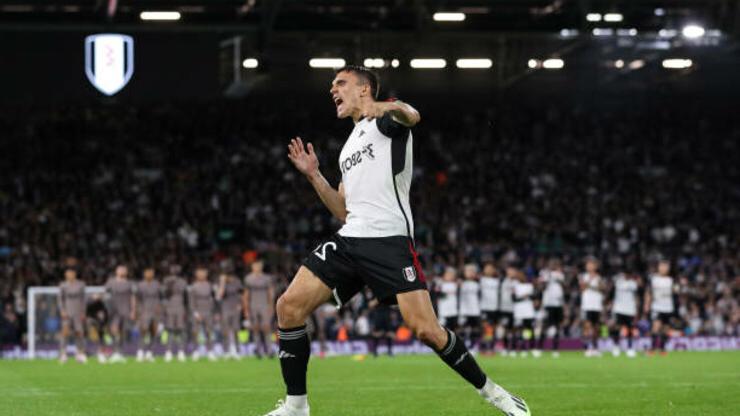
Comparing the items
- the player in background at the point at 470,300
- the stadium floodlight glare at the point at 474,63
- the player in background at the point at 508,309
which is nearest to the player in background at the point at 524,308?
the player in background at the point at 508,309

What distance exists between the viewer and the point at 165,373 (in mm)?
19969

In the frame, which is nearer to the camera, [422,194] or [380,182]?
[380,182]

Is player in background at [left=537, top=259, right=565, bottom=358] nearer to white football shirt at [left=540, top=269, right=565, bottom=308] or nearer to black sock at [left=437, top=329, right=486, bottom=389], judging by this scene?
white football shirt at [left=540, top=269, right=565, bottom=308]

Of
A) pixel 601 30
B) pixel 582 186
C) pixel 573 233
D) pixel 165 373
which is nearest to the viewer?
pixel 165 373

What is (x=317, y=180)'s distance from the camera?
8969mm

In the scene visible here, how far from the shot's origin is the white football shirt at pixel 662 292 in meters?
26.5

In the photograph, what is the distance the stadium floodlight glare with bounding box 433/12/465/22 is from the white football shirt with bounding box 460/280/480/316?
8.33m

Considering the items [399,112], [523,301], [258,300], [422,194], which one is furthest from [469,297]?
[399,112]

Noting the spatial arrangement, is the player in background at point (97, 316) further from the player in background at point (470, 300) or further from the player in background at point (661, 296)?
the player in background at point (661, 296)

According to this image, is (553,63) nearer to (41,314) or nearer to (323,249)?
(41,314)

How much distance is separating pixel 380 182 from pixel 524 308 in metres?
20.6

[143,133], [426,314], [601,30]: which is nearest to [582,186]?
[601,30]

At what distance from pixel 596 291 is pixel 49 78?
43.2 feet

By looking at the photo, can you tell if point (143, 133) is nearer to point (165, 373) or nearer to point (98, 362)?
point (98, 362)
